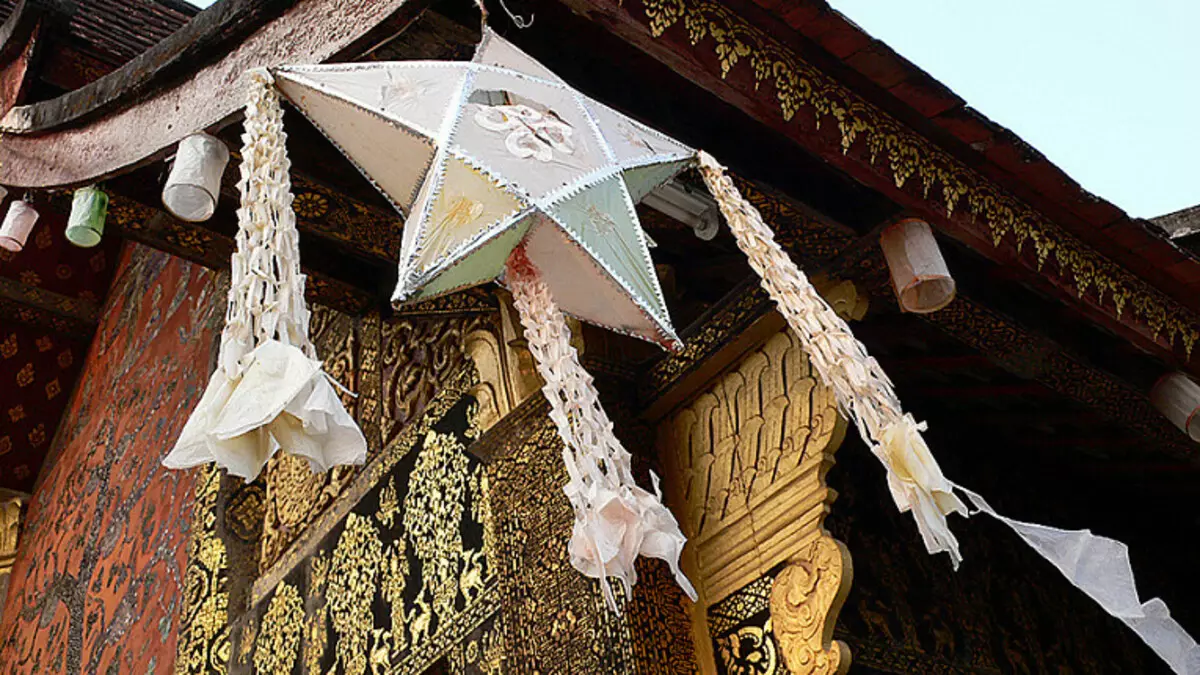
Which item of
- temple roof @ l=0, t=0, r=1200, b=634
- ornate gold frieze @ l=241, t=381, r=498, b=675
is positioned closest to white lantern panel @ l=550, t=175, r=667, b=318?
temple roof @ l=0, t=0, r=1200, b=634

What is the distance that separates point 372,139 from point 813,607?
136 centimetres

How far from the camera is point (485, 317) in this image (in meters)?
3.34

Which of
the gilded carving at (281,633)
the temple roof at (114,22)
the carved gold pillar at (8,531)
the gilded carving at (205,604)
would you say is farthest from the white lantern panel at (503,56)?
the carved gold pillar at (8,531)

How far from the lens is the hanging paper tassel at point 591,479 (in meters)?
1.79

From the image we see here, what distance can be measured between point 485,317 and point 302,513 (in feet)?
4.05

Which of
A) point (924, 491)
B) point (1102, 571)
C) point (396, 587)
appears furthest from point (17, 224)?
point (1102, 571)

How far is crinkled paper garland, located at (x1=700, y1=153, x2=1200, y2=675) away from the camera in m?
1.74

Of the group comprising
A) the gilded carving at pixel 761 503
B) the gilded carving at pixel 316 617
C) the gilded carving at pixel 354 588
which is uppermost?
the gilded carving at pixel 761 503

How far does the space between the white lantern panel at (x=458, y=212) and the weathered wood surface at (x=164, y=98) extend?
1.47 ft

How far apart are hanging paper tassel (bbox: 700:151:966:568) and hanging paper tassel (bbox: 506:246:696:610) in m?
0.36

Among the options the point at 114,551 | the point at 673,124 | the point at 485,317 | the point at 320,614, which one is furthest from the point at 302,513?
the point at 673,124

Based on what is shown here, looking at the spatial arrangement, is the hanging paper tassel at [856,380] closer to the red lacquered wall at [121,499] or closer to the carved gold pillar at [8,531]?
the red lacquered wall at [121,499]

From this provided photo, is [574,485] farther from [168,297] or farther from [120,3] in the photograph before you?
[168,297]

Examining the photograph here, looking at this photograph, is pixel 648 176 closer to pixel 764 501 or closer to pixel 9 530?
pixel 764 501
